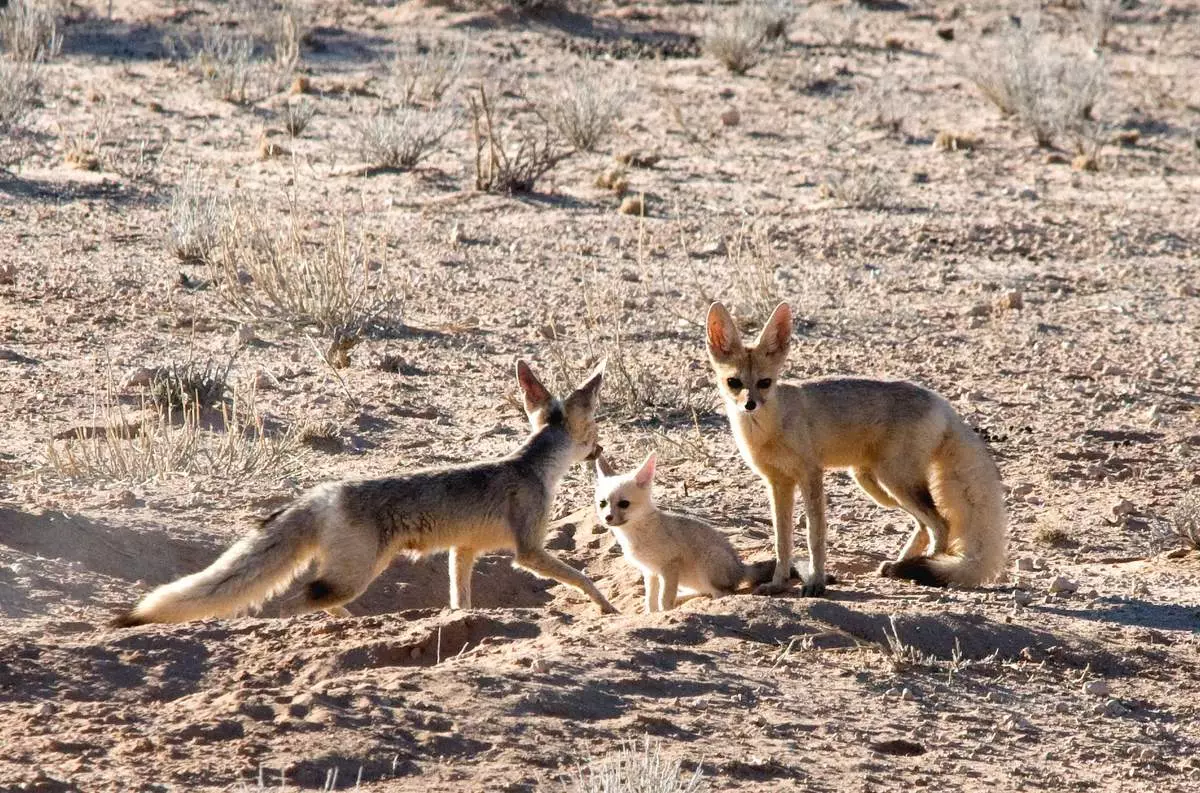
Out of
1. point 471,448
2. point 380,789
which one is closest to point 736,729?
point 380,789

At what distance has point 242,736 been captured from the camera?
5.06 meters

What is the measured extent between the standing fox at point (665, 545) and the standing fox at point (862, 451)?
0.77 feet

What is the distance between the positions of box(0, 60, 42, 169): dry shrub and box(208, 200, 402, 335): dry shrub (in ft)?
14.3

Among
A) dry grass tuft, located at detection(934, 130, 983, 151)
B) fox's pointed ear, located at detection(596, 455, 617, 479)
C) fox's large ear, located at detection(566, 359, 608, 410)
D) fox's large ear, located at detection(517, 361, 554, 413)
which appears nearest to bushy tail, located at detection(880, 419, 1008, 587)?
fox's pointed ear, located at detection(596, 455, 617, 479)

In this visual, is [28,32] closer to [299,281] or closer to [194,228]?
[194,228]

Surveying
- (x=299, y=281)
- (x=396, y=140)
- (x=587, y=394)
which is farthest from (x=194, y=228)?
(x=587, y=394)

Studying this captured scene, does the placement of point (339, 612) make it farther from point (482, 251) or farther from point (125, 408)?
point (482, 251)

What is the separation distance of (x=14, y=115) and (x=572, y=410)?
→ 1020cm

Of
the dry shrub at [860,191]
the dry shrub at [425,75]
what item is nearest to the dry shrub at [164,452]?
the dry shrub at [860,191]

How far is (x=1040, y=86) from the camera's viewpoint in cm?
1808

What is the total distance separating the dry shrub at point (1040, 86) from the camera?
17.6m

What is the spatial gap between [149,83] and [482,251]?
699cm

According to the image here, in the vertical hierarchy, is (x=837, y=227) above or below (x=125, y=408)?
above

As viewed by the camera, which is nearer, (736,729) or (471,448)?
(736,729)
